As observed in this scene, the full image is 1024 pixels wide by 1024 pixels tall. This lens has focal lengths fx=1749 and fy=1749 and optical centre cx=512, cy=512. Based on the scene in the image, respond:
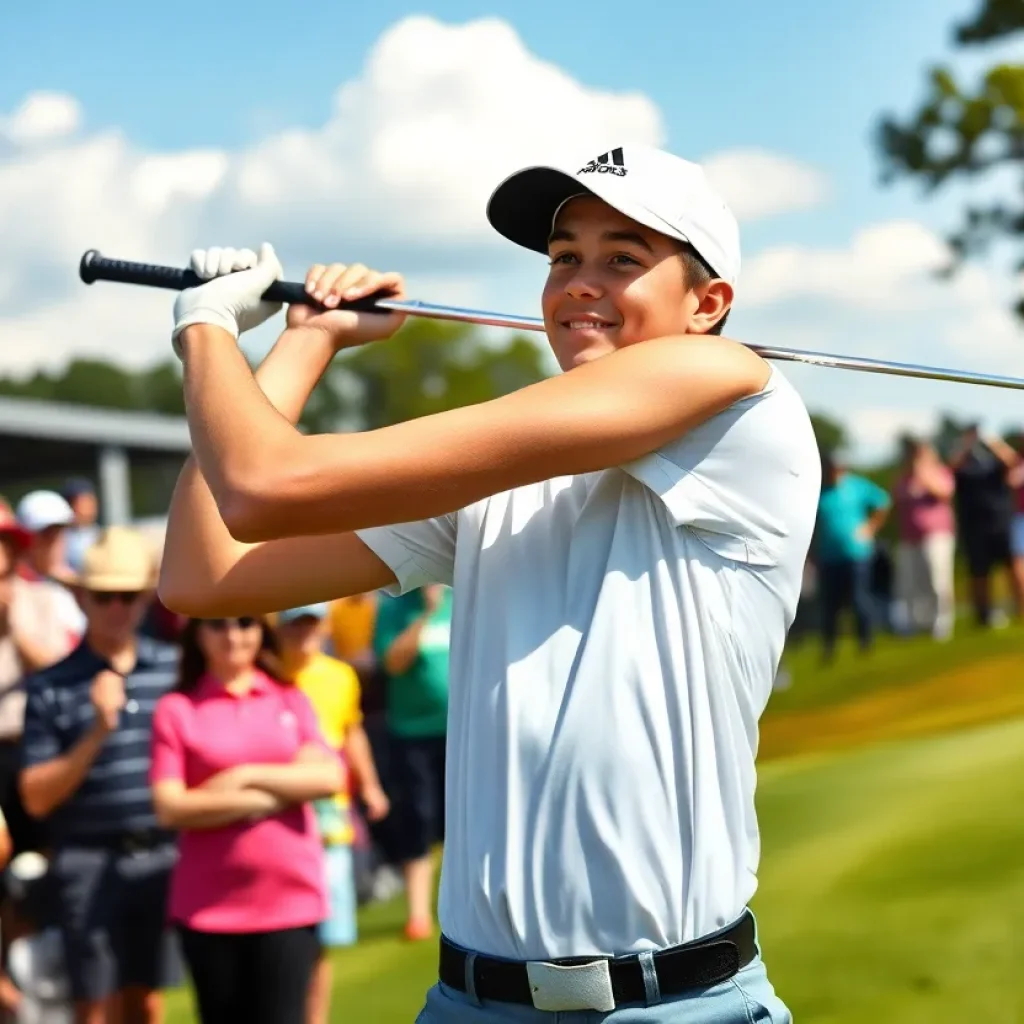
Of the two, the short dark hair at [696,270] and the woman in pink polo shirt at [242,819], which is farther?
the woman in pink polo shirt at [242,819]

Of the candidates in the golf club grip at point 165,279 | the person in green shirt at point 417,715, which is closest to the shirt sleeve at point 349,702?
the person in green shirt at point 417,715

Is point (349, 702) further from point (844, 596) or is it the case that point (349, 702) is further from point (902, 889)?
point (844, 596)

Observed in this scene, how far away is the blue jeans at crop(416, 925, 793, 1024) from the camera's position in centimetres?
252

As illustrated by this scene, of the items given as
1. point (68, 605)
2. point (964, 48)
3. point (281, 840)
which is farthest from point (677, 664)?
point (964, 48)

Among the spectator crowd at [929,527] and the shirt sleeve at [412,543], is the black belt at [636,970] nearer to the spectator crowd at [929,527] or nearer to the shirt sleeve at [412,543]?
the shirt sleeve at [412,543]

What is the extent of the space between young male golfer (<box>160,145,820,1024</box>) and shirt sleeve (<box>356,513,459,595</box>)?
0.11 meters

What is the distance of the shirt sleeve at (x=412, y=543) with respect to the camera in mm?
2908

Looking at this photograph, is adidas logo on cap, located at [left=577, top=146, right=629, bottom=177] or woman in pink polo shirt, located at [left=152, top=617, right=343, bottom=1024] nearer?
adidas logo on cap, located at [left=577, top=146, right=629, bottom=177]

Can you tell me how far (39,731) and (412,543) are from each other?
3797 mm

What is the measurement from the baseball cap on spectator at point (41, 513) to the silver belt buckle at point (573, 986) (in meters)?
8.13

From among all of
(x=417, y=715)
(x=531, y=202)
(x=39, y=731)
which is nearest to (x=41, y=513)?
(x=417, y=715)

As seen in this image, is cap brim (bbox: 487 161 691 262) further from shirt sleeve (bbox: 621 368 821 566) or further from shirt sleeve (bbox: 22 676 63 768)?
shirt sleeve (bbox: 22 676 63 768)

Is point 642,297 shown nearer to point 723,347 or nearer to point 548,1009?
point 723,347

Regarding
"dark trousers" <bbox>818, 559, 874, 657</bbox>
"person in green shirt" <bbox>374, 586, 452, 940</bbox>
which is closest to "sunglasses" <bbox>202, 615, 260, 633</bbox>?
"person in green shirt" <bbox>374, 586, 452, 940</bbox>
